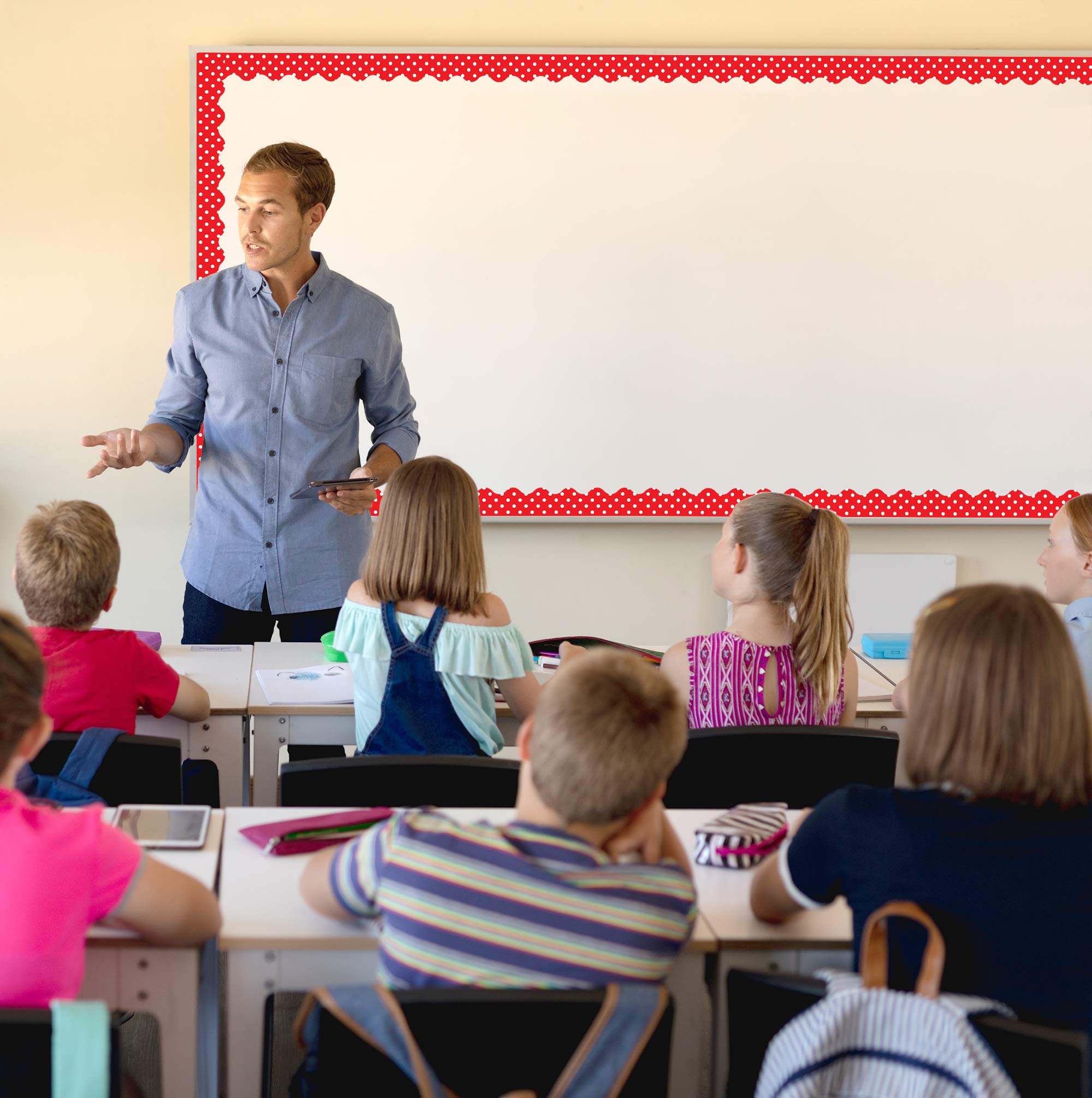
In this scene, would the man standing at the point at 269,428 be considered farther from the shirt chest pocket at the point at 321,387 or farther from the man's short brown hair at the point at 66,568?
the man's short brown hair at the point at 66,568

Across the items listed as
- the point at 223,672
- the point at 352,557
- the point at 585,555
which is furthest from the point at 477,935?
the point at 585,555

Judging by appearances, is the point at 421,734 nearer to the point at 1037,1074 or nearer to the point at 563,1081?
the point at 563,1081

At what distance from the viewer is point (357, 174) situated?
3953 mm

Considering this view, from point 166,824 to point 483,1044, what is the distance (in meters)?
0.72

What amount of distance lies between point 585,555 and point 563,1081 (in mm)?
3071

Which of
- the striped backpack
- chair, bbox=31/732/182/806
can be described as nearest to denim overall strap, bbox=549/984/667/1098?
the striped backpack

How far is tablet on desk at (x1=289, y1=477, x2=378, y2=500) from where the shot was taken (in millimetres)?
2805

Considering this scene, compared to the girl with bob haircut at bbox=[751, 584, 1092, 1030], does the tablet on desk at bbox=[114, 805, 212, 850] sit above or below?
below

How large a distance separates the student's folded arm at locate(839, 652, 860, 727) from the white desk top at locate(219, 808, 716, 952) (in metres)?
0.97

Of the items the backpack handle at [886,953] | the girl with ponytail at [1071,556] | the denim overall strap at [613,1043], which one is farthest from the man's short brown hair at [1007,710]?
the girl with ponytail at [1071,556]

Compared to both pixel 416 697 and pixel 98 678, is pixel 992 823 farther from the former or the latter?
pixel 98 678

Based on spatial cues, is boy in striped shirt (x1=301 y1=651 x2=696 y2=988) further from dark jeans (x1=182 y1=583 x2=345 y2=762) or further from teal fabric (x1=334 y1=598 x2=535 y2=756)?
dark jeans (x1=182 y1=583 x2=345 y2=762)

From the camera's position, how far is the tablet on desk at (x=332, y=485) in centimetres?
280

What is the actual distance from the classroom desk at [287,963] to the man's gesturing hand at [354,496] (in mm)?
1350
